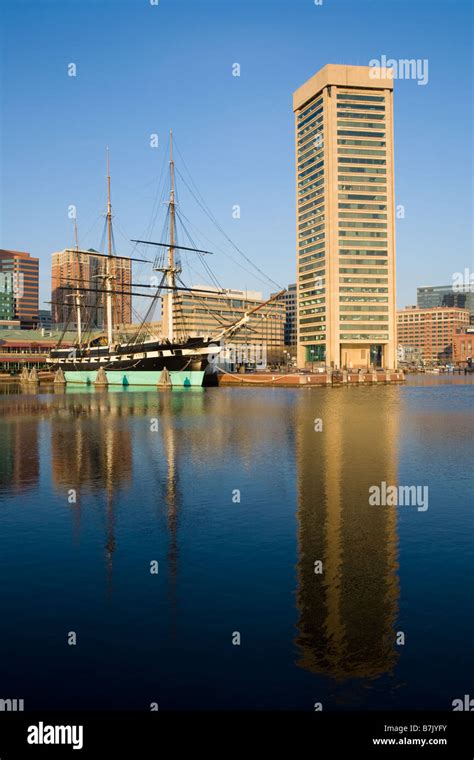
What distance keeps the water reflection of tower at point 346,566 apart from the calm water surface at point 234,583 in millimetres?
63

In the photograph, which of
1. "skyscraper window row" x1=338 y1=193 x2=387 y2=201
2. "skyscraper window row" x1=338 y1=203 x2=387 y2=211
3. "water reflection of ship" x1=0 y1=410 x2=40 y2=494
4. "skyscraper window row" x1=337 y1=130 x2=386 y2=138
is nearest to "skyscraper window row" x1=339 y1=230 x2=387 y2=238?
"skyscraper window row" x1=338 y1=203 x2=387 y2=211

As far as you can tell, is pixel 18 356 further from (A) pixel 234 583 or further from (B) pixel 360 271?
(A) pixel 234 583

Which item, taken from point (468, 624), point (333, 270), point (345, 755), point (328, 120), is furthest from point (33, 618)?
point (328, 120)

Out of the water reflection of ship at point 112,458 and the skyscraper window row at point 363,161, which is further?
the skyscraper window row at point 363,161

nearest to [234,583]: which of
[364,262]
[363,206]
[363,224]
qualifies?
[364,262]

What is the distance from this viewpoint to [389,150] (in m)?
196

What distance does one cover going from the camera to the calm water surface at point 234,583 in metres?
11.3

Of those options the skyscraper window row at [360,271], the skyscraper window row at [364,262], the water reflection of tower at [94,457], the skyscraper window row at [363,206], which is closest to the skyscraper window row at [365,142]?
the skyscraper window row at [363,206]

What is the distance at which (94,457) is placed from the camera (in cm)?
3662

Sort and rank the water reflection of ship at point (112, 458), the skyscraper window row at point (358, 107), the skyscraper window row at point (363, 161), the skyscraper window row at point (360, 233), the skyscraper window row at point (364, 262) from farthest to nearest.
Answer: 1. the skyscraper window row at point (364, 262)
2. the skyscraper window row at point (360, 233)
3. the skyscraper window row at point (358, 107)
4. the skyscraper window row at point (363, 161)
5. the water reflection of ship at point (112, 458)

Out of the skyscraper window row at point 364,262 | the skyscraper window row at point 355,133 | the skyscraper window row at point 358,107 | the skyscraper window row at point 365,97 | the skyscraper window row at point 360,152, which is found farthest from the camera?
the skyscraper window row at point 364,262

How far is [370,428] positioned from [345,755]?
4170 cm

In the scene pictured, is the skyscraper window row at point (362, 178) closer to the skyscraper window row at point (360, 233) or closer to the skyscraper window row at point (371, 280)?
the skyscraper window row at point (360, 233)

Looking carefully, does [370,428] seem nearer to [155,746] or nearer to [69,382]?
[155,746]
